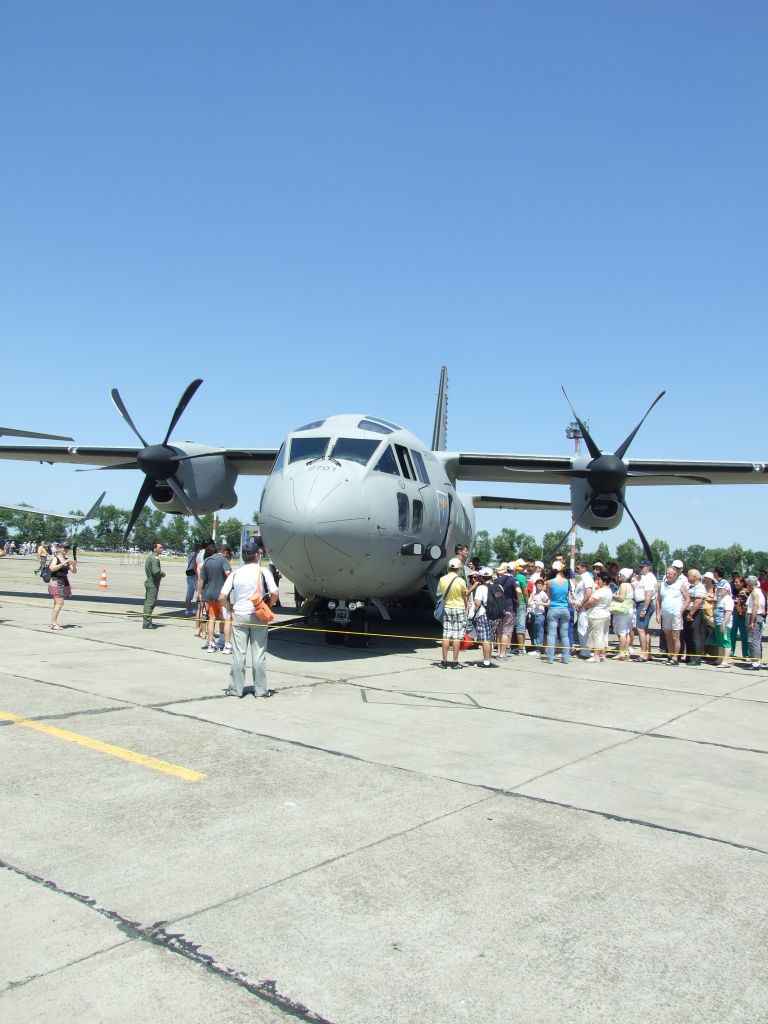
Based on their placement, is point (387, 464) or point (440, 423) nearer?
point (387, 464)

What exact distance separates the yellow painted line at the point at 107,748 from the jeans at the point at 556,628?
856 centimetres

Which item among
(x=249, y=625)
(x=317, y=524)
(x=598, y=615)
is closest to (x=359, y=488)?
(x=317, y=524)

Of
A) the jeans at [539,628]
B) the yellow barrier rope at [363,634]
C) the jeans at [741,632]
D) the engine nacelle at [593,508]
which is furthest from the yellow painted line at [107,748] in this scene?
the engine nacelle at [593,508]

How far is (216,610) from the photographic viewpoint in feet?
42.5

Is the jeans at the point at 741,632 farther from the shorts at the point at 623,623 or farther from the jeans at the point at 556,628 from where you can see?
the jeans at the point at 556,628


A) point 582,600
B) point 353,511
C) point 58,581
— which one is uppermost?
point 353,511

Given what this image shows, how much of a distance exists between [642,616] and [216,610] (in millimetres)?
7967

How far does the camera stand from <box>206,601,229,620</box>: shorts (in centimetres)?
1285

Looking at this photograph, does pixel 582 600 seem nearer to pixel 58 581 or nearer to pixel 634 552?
pixel 58 581

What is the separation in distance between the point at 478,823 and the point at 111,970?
2582 mm

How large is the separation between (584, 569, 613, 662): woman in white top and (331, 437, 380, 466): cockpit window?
4949 millimetres

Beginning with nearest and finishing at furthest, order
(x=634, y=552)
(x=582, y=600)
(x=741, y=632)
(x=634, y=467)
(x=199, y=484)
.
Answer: (x=741, y=632), (x=582, y=600), (x=634, y=467), (x=199, y=484), (x=634, y=552)

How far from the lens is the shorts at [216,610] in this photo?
12.9 m

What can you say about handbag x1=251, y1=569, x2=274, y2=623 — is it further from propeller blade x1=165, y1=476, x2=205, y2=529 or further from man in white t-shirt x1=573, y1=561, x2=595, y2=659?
propeller blade x1=165, y1=476, x2=205, y2=529
